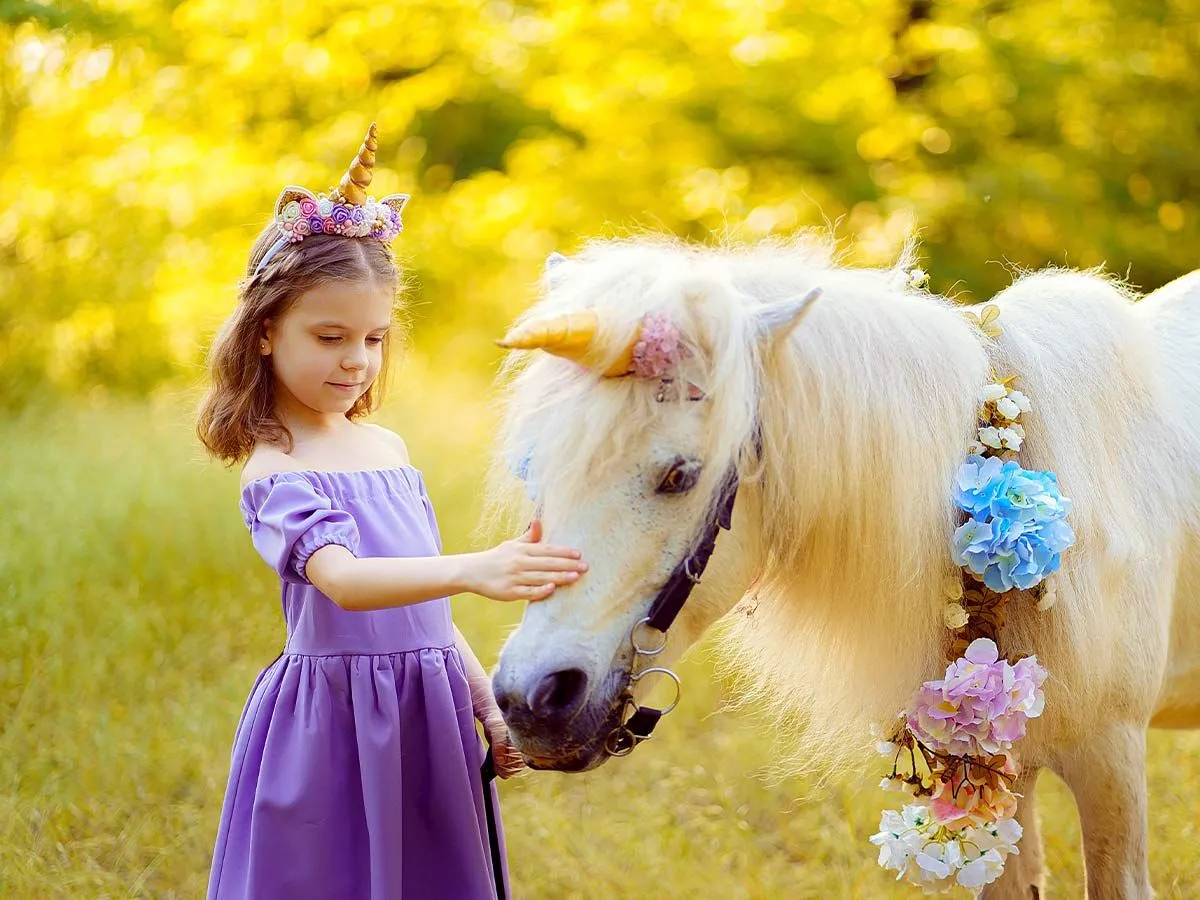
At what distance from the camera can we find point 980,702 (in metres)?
1.97

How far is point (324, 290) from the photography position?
209 cm

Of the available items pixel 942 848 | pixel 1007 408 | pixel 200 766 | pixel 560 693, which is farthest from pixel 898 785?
pixel 200 766

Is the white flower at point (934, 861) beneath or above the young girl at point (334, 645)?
beneath

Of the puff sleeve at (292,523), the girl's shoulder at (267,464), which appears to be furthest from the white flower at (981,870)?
the girl's shoulder at (267,464)

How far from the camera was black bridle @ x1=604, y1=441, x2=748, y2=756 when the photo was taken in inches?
68.6

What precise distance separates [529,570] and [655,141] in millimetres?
6823

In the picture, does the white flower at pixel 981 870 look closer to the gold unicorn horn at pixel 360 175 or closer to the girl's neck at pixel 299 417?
the girl's neck at pixel 299 417

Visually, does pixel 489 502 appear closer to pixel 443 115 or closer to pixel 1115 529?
pixel 1115 529

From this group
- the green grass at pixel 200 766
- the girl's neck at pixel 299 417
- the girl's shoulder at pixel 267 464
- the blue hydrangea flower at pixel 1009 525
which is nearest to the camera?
the blue hydrangea flower at pixel 1009 525

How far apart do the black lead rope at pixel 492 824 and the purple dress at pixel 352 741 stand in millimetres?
16

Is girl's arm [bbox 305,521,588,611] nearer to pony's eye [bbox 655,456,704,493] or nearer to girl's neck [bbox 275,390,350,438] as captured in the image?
pony's eye [bbox 655,456,704,493]

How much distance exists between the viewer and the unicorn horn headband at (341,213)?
2156 millimetres

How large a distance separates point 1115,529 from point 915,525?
0.42 metres

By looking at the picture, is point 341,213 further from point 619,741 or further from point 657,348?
point 619,741
